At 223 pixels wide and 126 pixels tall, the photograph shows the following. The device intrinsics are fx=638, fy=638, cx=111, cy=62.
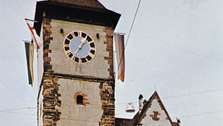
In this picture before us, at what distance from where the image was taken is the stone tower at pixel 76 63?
27.5 metres

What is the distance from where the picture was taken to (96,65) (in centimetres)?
2894

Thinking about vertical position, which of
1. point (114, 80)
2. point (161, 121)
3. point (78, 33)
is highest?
point (78, 33)

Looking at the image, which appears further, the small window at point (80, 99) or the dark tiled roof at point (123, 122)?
the dark tiled roof at point (123, 122)

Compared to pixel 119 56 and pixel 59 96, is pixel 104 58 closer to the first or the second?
pixel 119 56

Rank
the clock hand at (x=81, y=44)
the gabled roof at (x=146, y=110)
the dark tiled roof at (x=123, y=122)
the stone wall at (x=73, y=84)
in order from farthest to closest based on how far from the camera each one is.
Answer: the clock hand at (x=81, y=44) → the dark tiled roof at (x=123, y=122) → the gabled roof at (x=146, y=110) → the stone wall at (x=73, y=84)

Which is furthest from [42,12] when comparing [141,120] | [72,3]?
[141,120]

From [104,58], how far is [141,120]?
3.39 meters

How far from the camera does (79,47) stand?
28.9 m

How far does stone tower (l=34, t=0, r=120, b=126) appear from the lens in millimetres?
27484

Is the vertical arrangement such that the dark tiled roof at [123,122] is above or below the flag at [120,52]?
below

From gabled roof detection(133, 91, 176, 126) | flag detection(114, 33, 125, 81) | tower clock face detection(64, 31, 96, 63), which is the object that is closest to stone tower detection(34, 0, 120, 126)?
tower clock face detection(64, 31, 96, 63)

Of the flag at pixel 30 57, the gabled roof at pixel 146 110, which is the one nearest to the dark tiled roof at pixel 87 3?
the flag at pixel 30 57

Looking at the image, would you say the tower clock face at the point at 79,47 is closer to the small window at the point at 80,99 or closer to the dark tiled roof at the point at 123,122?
the small window at the point at 80,99

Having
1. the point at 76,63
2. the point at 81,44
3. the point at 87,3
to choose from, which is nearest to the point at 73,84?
the point at 76,63
